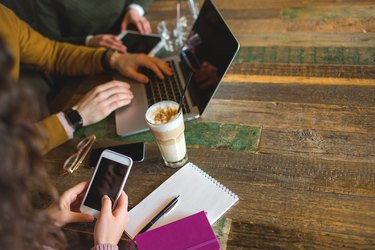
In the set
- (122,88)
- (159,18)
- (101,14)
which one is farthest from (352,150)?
(101,14)

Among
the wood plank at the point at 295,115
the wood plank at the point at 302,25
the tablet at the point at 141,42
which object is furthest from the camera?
the tablet at the point at 141,42

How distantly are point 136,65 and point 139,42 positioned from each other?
210 millimetres

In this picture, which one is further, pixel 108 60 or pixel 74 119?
pixel 108 60

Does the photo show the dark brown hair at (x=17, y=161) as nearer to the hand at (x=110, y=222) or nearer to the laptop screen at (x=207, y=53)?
the hand at (x=110, y=222)

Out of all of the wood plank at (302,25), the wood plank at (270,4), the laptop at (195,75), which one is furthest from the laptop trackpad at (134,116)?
the wood plank at (270,4)

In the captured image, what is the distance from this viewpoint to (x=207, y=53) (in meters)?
1.20

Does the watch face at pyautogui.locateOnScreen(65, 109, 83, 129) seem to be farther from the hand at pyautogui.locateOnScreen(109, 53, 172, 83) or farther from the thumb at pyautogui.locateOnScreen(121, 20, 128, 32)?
the thumb at pyautogui.locateOnScreen(121, 20, 128, 32)

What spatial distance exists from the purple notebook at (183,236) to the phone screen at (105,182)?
0.15 m

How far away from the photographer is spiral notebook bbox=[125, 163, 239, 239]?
33.7 inches

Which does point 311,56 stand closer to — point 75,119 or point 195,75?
point 195,75

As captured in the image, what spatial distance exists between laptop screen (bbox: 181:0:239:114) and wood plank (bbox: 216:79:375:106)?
63mm

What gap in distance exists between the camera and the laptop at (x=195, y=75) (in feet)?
3.59

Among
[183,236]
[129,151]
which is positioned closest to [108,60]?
[129,151]

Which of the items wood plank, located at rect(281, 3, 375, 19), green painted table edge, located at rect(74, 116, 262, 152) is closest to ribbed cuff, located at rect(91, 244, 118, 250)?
green painted table edge, located at rect(74, 116, 262, 152)
